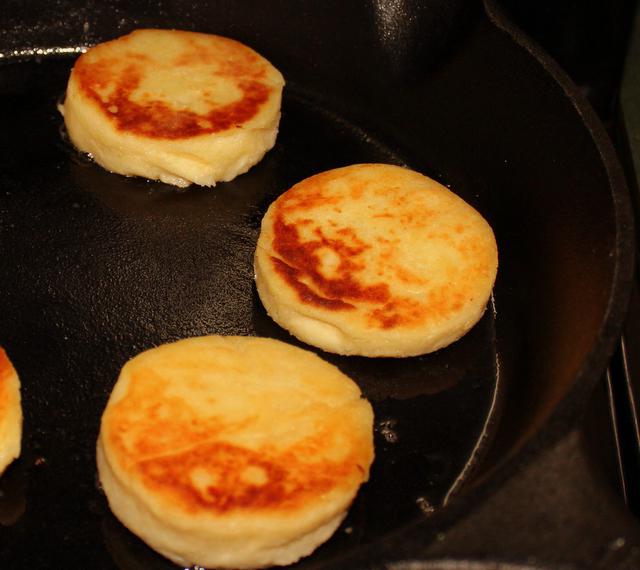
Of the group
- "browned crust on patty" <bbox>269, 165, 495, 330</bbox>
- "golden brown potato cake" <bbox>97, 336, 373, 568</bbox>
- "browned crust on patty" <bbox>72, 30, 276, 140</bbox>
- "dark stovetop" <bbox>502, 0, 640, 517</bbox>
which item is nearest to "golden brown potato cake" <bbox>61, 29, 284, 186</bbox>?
"browned crust on patty" <bbox>72, 30, 276, 140</bbox>

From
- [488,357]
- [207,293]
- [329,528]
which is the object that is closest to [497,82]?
[488,357]

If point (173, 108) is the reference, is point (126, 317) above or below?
below

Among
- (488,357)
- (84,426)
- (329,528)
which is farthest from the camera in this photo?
(488,357)

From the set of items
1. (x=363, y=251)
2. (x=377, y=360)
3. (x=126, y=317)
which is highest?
(x=363, y=251)

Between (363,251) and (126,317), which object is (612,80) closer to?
(363,251)

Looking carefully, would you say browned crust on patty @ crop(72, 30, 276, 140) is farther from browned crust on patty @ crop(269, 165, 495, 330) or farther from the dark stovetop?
the dark stovetop

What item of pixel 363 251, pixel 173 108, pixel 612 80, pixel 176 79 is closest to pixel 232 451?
pixel 363 251

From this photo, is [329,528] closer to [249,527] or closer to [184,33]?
[249,527]

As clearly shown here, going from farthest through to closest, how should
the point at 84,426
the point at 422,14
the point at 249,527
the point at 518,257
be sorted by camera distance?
the point at 422,14
the point at 518,257
the point at 84,426
the point at 249,527

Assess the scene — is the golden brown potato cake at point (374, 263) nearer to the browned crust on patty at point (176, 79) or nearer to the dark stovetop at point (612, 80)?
the browned crust on patty at point (176, 79)
